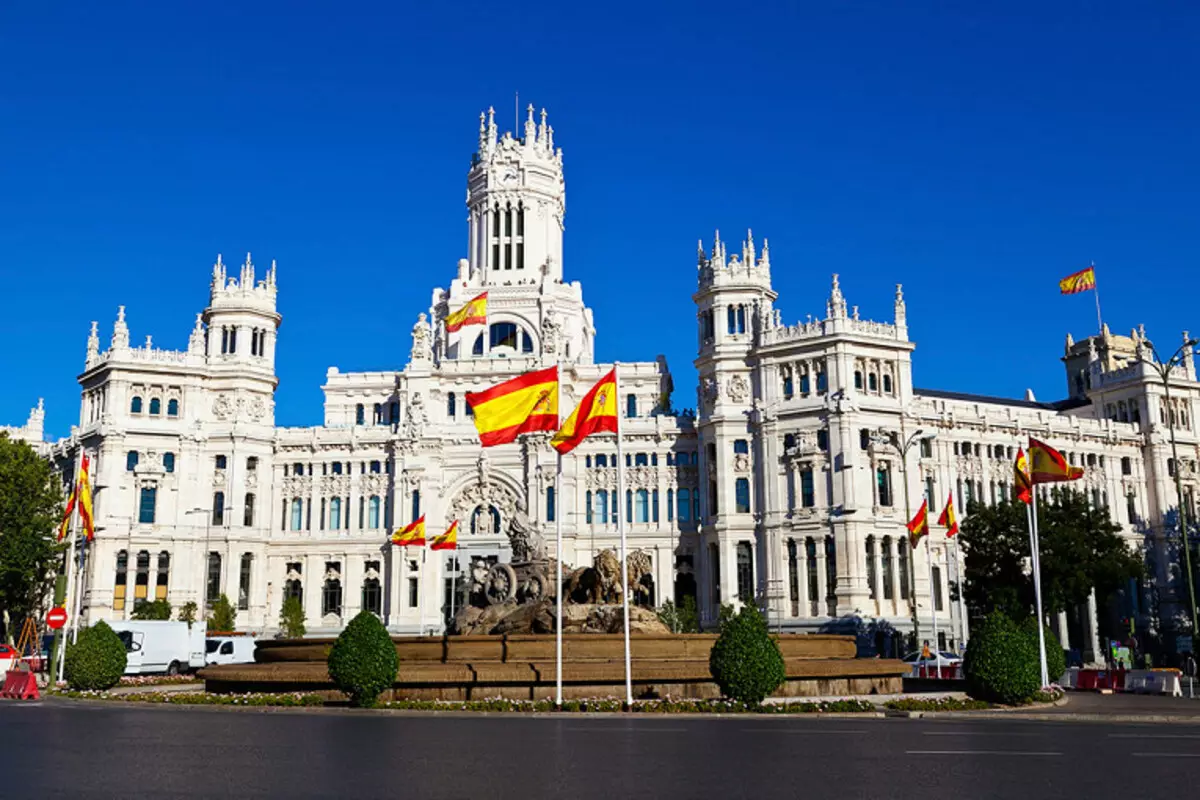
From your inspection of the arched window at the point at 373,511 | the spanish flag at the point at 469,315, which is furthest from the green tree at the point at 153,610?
the spanish flag at the point at 469,315

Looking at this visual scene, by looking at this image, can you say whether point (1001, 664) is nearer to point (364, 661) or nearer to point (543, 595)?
point (543, 595)

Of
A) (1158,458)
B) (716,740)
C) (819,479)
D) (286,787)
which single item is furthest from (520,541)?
(1158,458)

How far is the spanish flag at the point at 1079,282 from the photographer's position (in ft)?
274

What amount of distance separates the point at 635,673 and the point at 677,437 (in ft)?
184

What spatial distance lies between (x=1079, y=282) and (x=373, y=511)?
180ft

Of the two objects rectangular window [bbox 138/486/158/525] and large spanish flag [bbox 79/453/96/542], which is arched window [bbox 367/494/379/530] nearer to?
rectangular window [bbox 138/486/158/525]

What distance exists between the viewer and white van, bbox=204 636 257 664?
64375 mm

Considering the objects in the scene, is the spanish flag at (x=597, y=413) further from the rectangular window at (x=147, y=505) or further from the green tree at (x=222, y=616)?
the rectangular window at (x=147, y=505)

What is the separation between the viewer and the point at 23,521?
81.1m

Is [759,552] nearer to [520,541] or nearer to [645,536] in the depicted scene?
[645,536]

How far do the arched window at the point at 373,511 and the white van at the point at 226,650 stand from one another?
86.7 feet

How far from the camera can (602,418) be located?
36.2 meters

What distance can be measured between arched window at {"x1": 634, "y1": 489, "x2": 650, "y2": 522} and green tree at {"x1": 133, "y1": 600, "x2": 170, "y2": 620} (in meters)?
33.8

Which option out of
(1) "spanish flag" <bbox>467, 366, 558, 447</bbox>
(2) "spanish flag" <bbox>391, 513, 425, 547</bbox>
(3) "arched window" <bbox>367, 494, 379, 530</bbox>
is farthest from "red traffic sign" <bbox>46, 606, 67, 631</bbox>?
(3) "arched window" <bbox>367, 494, 379, 530</bbox>
